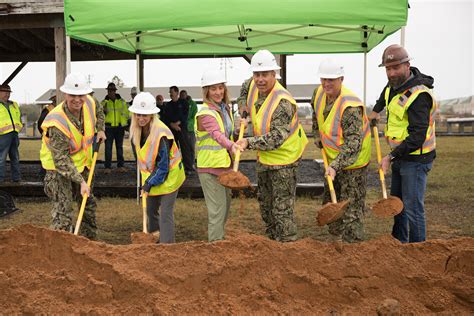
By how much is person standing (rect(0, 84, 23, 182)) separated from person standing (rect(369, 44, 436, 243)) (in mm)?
6815

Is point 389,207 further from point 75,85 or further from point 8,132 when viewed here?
point 8,132

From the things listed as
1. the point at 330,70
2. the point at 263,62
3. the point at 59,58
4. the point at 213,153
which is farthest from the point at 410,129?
the point at 59,58

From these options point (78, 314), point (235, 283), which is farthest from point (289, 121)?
point (78, 314)

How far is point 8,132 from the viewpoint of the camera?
8812mm

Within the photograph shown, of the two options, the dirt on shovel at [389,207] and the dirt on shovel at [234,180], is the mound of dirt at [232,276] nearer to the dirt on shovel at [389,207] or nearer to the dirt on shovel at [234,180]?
the dirt on shovel at [389,207]

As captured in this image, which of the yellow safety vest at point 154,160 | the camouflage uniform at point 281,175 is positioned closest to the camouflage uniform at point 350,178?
the camouflage uniform at point 281,175

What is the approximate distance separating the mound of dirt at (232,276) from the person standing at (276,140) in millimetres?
797

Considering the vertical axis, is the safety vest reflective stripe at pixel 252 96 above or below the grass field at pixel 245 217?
above

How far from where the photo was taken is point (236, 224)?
6438 mm

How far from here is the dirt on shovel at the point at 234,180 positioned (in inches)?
159

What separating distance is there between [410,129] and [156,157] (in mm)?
2136

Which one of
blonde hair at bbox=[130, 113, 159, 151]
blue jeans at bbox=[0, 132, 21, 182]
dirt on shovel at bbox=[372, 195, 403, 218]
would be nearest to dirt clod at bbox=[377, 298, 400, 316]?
dirt on shovel at bbox=[372, 195, 403, 218]

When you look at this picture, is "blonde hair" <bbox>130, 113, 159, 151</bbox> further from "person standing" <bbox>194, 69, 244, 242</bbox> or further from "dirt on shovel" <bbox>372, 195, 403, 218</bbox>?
"dirt on shovel" <bbox>372, 195, 403, 218</bbox>

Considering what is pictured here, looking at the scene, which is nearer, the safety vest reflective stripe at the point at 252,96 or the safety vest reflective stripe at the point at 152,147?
the safety vest reflective stripe at the point at 152,147
